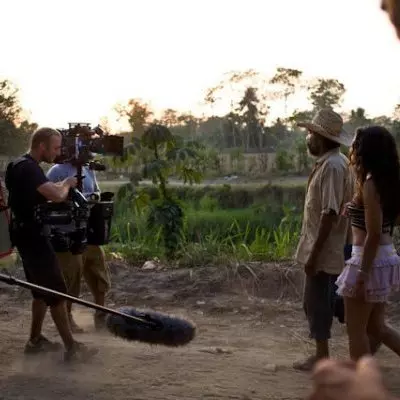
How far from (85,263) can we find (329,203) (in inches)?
100

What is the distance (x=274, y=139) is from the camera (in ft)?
131

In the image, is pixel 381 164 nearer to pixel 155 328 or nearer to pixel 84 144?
pixel 155 328

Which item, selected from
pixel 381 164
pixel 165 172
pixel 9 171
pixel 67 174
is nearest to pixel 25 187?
pixel 9 171

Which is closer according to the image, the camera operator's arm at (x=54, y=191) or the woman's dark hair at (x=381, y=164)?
the woman's dark hair at (x=381, y=164)

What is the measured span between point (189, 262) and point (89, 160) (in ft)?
10.6

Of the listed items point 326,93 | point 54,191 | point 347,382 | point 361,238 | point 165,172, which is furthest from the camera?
point 326,93

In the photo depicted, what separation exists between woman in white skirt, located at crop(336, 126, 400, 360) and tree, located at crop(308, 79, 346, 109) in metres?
31.3

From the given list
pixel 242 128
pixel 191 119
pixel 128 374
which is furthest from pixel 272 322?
pixel 191 119

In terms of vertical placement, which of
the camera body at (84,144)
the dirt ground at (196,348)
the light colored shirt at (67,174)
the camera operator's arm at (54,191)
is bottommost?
the dirt ground at (196,348)

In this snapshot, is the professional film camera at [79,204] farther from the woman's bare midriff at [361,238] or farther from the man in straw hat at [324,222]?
the woman's bare midriff at [361,238]

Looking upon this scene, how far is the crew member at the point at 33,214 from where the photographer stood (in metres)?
5.21

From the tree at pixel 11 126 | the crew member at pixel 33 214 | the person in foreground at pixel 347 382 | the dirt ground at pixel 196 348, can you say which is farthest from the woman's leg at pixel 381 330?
the tree at pixel 11 126

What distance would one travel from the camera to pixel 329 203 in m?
4.73

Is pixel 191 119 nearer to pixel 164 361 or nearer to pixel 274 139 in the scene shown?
pixel 274 139
